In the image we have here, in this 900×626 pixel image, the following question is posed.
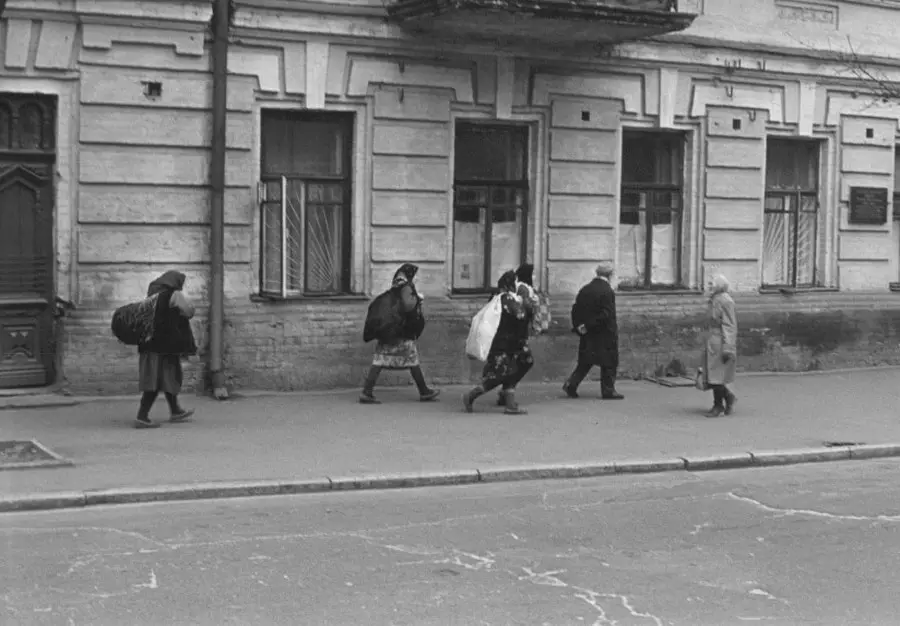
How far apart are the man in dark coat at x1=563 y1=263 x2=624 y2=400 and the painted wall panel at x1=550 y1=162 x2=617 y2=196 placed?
1712mm

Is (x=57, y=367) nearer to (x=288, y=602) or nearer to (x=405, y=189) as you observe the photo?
(x=405, y=189)

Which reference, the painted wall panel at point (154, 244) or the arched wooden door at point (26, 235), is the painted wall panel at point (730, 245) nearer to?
the painted wall panel at point (154, 244)

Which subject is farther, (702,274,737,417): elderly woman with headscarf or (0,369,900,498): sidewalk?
(702,274,737,417): elderly woman with headscarf

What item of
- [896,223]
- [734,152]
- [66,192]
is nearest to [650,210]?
[734,152]

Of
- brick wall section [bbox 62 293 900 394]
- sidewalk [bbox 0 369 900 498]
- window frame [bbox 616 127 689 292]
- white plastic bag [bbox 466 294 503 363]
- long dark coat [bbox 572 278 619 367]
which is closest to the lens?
sidewalk [bbox 0 369 900 498]

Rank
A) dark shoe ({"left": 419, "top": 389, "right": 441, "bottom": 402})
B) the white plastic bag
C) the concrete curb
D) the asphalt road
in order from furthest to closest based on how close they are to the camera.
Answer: dark shoe ({"left": 419, "top": 389, "right": 441, "bottom": 402}), the white plastic bag, the concrete curb, the asphalt road

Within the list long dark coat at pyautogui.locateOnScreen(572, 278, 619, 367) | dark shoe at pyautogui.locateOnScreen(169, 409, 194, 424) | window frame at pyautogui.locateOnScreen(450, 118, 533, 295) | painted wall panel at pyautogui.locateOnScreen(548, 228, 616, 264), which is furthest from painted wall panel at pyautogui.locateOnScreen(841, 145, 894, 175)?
dark shoe at pyautogui.locateOnScreen(169, 409, 194, 424)

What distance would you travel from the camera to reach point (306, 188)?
51.9ft

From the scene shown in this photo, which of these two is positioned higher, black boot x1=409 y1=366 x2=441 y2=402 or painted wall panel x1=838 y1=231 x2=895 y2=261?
painted wall panel x1=838 y1=231 x2=895 y2=261

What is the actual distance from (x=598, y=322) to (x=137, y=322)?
5589 mm

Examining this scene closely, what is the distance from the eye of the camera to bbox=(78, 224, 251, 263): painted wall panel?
14.3 meters

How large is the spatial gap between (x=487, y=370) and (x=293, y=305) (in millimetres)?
2676

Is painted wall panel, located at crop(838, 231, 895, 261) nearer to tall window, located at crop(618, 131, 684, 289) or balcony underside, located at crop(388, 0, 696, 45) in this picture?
tall window, located at crop(618, 131, 684, 289)

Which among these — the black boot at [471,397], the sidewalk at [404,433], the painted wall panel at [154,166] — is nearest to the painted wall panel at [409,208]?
the painted wall panel at [154,166]
